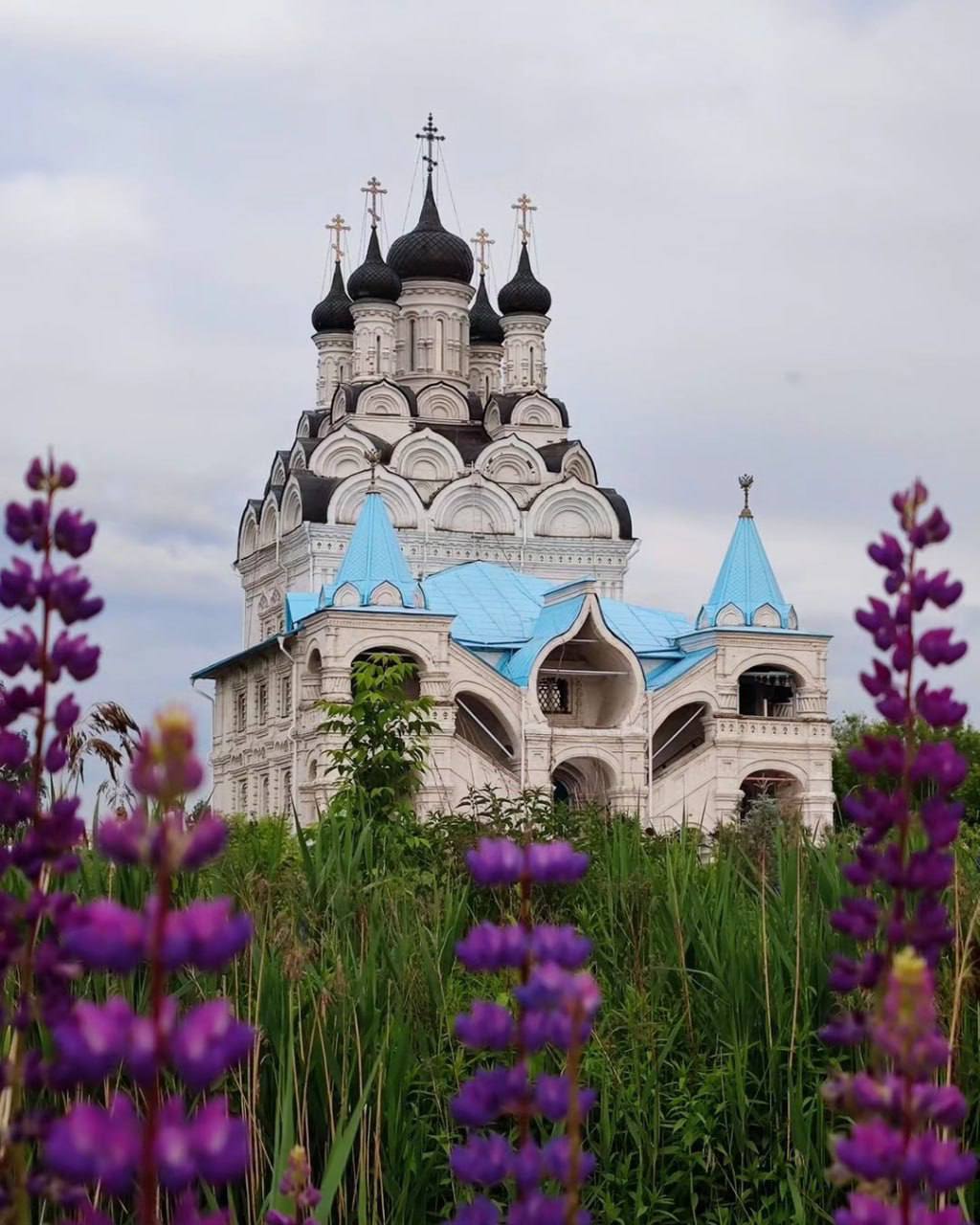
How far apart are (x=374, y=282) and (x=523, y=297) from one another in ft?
10.7

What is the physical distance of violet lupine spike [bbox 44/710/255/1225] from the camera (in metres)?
1.31

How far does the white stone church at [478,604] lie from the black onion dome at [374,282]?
0.23 feet

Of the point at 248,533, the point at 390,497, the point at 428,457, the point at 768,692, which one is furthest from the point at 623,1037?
the point at 248,533

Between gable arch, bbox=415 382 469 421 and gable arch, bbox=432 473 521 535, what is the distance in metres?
2.87

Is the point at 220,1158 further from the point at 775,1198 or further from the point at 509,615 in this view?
the point at 509,615

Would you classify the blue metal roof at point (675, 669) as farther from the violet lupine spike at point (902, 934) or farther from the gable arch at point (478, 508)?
the violet lupine spike at point (902, 934)

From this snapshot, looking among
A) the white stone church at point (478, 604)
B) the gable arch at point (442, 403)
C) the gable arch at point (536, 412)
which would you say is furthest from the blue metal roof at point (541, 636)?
the gable arch at point (442, 403)

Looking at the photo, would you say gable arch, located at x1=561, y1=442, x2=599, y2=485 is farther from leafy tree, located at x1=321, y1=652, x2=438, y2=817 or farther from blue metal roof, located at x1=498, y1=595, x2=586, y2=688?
leafy tree, located at x1=321, y1=652, x2=438, y2=817

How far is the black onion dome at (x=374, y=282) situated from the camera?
36.6 metres

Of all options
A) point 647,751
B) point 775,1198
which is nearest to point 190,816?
point 775,1198

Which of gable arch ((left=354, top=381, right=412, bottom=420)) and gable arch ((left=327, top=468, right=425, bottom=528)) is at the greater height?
gable arch ((left=354, top=381, right=412, bottom=420))

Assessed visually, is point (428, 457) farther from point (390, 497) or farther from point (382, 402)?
point (390, 497)

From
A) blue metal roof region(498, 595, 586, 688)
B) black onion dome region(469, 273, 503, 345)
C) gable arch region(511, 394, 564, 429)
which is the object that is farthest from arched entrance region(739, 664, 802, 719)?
black onion dome region(469, 273, 503, 345)

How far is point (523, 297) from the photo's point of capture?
3812 cm
